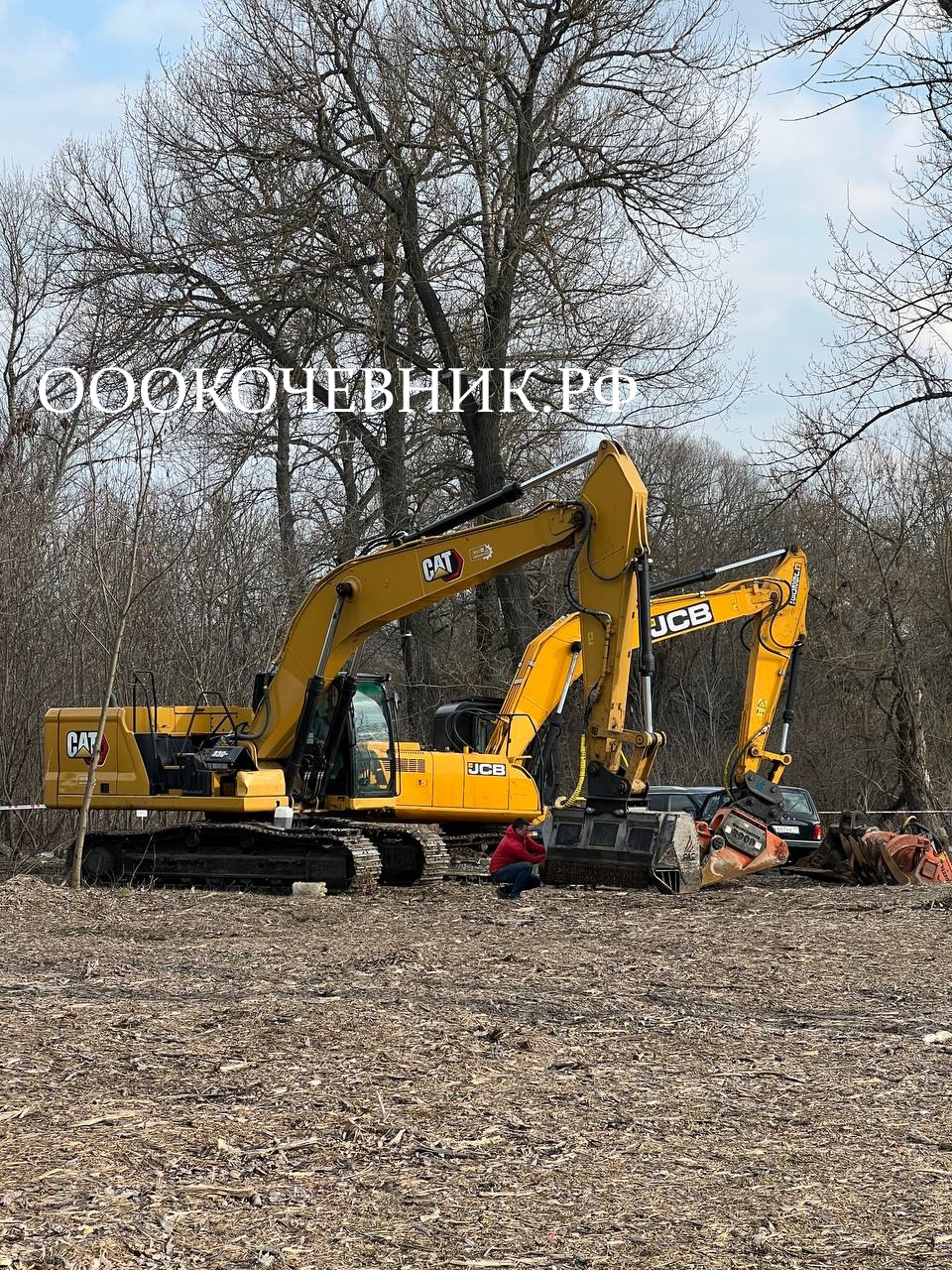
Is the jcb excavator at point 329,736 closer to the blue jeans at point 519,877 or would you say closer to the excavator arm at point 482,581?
the excavator arm at point 482,581

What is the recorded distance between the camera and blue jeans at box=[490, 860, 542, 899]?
46.4ft

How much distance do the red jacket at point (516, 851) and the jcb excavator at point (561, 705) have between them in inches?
50.0

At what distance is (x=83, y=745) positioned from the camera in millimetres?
16109

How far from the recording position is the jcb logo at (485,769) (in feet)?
55.0

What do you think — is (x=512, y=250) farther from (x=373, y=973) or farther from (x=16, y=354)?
(x=373, y=973)

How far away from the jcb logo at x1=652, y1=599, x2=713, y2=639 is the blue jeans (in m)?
3.99

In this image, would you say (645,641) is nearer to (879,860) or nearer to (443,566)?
→ (443,566)

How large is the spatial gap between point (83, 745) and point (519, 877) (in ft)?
16.7

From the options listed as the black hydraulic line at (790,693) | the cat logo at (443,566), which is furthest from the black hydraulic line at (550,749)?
the cat logo at (443,566)

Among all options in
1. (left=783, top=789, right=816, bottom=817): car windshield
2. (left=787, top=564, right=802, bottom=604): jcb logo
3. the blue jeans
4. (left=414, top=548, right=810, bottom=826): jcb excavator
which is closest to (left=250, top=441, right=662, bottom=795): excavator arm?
(left=414, top=548, right=810, bottom=826): jcb excavator

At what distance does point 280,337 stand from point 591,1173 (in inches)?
848

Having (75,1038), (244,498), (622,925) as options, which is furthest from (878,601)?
(75,1038)

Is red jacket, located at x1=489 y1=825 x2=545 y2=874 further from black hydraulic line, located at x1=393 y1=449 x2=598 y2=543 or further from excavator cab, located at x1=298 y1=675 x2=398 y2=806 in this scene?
black hydraulic line, located at x1=393 y1=449 x2=598 y2=543

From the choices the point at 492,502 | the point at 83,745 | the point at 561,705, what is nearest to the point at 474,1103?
the point at 492,502
